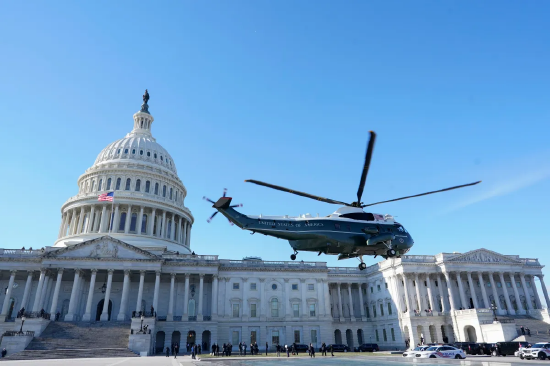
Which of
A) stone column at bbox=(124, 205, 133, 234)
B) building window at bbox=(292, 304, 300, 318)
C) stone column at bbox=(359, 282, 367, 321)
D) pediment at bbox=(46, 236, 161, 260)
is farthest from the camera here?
stone column at bbox=(359, 282, 367, 321)

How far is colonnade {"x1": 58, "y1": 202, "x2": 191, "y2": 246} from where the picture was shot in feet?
256

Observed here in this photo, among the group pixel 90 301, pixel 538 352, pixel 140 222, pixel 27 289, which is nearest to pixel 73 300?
pixel 90 301

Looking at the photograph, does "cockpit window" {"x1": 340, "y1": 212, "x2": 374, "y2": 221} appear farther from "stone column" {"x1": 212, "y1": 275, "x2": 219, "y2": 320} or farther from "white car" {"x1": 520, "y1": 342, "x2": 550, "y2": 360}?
"stone column" {"x1": 212, "y1": 275, "x2": 219, "y2": 320}

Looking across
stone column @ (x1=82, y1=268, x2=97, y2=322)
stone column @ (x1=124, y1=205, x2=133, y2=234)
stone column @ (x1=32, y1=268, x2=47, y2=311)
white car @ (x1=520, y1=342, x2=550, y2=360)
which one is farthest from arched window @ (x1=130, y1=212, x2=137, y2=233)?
white car @ (x1=520, y1=342, x2=550, y2=360)

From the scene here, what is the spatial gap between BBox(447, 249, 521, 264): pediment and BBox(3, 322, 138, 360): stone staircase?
57.9m

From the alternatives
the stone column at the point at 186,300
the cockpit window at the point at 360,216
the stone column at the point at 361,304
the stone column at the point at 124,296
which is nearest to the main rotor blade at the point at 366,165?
the cockpit window at the point at 360,216

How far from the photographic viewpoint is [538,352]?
3406 centimetres

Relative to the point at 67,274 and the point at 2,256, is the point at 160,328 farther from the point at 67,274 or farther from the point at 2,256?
the point at 2,256

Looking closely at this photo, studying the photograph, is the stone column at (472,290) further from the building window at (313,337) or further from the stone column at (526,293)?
the building window at (313,337)

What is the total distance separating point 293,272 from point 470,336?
32147 mm

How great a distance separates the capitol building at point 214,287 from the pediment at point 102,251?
0.52ft

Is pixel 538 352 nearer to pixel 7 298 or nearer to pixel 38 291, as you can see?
pixel 38 291

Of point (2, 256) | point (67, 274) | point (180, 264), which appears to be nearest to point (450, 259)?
point (180, 264)

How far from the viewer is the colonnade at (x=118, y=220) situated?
7812 cm
